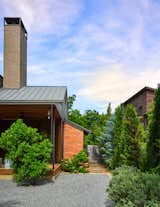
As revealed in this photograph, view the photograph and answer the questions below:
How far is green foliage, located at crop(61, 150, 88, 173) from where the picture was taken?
16.3m

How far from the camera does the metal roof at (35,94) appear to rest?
16.8 meters

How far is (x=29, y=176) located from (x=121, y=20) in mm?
6659

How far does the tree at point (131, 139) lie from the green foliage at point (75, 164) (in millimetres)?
2904

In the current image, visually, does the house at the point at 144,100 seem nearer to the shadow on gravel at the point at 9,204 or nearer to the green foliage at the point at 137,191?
the shadow on gravel at the point at 9,204

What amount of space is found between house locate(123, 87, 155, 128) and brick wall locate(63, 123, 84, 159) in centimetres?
838

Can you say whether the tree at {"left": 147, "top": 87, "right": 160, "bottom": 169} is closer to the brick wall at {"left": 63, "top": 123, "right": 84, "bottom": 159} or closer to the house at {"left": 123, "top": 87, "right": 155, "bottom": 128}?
the brick wall at {"left": 63, "top": 123, "right": 84, "bottom": 159}

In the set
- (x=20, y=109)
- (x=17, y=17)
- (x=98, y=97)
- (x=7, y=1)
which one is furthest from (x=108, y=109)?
(x=7, y=1)

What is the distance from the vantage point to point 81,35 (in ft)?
45.2

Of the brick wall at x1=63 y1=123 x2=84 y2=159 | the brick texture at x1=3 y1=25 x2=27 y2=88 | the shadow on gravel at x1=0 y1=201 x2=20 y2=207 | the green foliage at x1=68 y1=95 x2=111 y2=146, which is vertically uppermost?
the brick texture at x1=3 y1=25 x2=27 y2=88

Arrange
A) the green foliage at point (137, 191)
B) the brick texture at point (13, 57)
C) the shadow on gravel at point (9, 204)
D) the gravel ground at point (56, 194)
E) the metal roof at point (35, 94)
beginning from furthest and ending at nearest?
the brick texture at point (13, 57) → the metal roof at point (35, 94) → the gravel ground at point (56, 194) → the shadow on gravel at point (9, 204) → the green foliage at point (137, 191)

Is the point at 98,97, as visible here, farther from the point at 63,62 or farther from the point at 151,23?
the point at 151,23

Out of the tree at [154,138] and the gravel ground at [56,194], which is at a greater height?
the tree at [154,138]

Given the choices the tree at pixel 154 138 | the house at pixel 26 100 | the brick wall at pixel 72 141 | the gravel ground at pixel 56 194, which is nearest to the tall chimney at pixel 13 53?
the house at pixel 26 100

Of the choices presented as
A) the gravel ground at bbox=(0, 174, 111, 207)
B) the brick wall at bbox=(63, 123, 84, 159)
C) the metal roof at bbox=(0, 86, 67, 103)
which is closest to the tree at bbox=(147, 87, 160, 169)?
the gravel ground at bbox=(0, 174, 111, 207)
